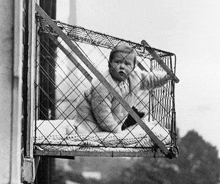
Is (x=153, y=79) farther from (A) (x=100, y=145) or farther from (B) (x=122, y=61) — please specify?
(A) (x=100, y=145)

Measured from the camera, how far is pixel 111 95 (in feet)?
5.68

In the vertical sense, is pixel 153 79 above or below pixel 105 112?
above

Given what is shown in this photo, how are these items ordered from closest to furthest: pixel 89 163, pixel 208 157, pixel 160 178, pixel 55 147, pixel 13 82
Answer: pixel 13 82
pixel 55 147
pixel 89 163
pixel 160 178
pixel 208 157

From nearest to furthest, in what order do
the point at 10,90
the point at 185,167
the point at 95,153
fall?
the point at 10,90
the point at 95,153
the point at 185,167

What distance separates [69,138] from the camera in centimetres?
161

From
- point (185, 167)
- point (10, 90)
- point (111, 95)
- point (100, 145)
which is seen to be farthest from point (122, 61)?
point (185, 167)

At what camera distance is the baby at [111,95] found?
1.71 meters

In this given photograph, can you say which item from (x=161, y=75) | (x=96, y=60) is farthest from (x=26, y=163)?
(x=161, y=75)

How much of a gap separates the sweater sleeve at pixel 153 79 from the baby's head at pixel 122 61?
93mm

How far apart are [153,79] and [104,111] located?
296 mm

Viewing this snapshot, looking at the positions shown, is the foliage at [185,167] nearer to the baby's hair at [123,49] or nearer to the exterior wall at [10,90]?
the baby's hair at [123,49]

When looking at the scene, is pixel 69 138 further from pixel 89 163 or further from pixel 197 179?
pixel 197 179

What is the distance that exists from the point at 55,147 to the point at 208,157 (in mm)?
1266

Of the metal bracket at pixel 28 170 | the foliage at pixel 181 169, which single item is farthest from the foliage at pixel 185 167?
the metal bracket at pixel 28 170
